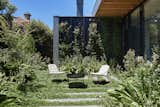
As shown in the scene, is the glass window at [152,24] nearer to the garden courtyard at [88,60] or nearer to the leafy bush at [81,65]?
the garden courtyard at [88,60]

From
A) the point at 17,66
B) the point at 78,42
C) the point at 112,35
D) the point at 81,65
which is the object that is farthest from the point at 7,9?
the point at 17,66

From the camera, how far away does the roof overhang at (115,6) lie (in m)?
16.7

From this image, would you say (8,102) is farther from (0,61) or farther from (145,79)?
(0,61)

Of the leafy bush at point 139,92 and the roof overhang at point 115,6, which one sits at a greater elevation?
the roof overhang at point 115,6

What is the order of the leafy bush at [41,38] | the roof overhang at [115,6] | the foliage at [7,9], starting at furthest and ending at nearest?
the foliage at [7,9] → the leafy bush at [41,38] → the roof overhang at [115,6]

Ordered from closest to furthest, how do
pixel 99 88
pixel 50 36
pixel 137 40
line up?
pixel 99 88, pixel 137 40, pixel 50 36

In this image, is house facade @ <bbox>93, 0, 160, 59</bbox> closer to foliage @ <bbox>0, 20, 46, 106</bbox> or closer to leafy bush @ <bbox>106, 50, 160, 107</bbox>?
foliage @ <bbox>0, 20, 46, 106</bbox>

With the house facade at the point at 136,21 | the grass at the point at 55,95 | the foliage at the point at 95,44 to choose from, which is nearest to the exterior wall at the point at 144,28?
the house facade at the point at 136,21

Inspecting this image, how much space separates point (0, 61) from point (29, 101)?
159 inches

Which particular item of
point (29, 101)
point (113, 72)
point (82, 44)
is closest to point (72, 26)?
point (82, 44)

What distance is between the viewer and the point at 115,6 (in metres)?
18.0

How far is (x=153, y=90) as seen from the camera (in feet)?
22.8

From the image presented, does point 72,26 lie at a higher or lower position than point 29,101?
higher

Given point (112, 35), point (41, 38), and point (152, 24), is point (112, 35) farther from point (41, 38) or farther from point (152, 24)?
point (152, 24)
